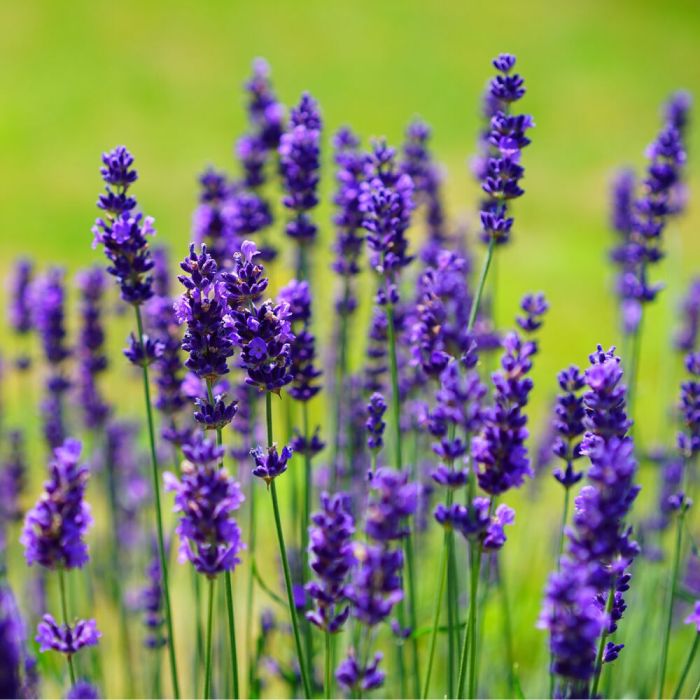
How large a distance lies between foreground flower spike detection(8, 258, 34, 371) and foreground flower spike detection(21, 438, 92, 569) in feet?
7.23

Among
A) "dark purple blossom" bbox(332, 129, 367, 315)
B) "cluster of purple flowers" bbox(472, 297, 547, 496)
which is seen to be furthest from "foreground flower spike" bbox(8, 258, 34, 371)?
"cluster of purple flowers" bbox(472, 297, 547, 496)

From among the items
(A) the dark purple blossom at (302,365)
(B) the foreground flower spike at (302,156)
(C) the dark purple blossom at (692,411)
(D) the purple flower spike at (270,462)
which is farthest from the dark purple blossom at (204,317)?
(C) the dark purple blossom at (692,411)

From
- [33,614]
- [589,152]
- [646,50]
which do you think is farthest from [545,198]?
[33,614]

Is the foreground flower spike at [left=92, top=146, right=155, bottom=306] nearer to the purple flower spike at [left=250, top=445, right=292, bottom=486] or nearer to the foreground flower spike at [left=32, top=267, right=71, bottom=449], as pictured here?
the purple flower spike at [left=250, top=445, right=292, bottom=486]

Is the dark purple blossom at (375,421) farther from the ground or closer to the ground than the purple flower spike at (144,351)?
closer to the ground

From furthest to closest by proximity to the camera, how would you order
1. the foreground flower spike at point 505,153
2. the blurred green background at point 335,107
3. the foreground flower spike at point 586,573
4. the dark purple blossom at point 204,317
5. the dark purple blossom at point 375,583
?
the blurred green background at point 335,107 < the foreground flower spike at point 505,153 < the dark purple blossom at point 204,317 < the dark purple blossom at point 375,583 < the foreground flower spike at point 586,573

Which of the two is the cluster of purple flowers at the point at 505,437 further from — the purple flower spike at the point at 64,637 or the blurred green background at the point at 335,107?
the blurred green background at the point at 335,107

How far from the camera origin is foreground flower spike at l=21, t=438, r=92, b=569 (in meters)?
1.55

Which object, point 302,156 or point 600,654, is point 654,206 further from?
point 600,654

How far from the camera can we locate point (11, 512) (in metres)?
3.52

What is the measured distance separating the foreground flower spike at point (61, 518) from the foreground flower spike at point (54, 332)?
1.73m

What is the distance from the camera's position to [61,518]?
1.57 m

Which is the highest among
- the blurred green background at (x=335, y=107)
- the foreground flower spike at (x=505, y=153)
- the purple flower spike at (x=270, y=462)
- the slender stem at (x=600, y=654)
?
the blurred green background at (x=335, y=107)

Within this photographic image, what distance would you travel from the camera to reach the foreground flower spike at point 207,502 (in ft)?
4.55
